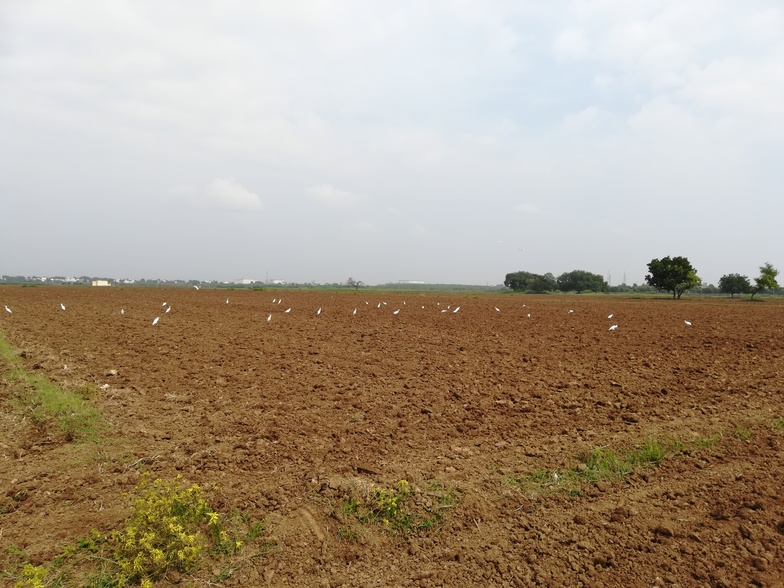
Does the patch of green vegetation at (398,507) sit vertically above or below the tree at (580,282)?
below

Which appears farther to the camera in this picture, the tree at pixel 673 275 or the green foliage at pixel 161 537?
the tree at pixel 673 275

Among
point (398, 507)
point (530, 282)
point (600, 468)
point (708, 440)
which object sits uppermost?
point (530, 282)

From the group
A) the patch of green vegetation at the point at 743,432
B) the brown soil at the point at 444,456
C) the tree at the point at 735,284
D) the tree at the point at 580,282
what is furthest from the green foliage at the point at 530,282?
the patch of green vegetation at the point at 743,432

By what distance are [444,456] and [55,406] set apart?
7155 mm

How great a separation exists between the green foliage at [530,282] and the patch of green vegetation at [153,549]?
122336mm

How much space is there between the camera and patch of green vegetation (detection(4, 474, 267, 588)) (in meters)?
3.89

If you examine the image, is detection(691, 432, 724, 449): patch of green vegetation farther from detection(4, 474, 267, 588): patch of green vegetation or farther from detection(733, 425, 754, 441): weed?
detection(4, 474, 267, 588): patch of green vegetation

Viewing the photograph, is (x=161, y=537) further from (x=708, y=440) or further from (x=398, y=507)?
(x=708, y=440)

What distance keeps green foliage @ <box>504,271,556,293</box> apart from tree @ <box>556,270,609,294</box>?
12.0ft

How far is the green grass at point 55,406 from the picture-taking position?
7.19 metres

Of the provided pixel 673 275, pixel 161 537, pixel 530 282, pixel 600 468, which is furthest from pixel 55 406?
pixel 530 282

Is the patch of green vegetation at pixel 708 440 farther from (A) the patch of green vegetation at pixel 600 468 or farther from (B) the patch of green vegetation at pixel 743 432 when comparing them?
(A) the patch of green vegetation at pixel 600 468

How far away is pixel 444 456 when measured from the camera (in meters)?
6.38

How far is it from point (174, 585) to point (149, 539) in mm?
457
